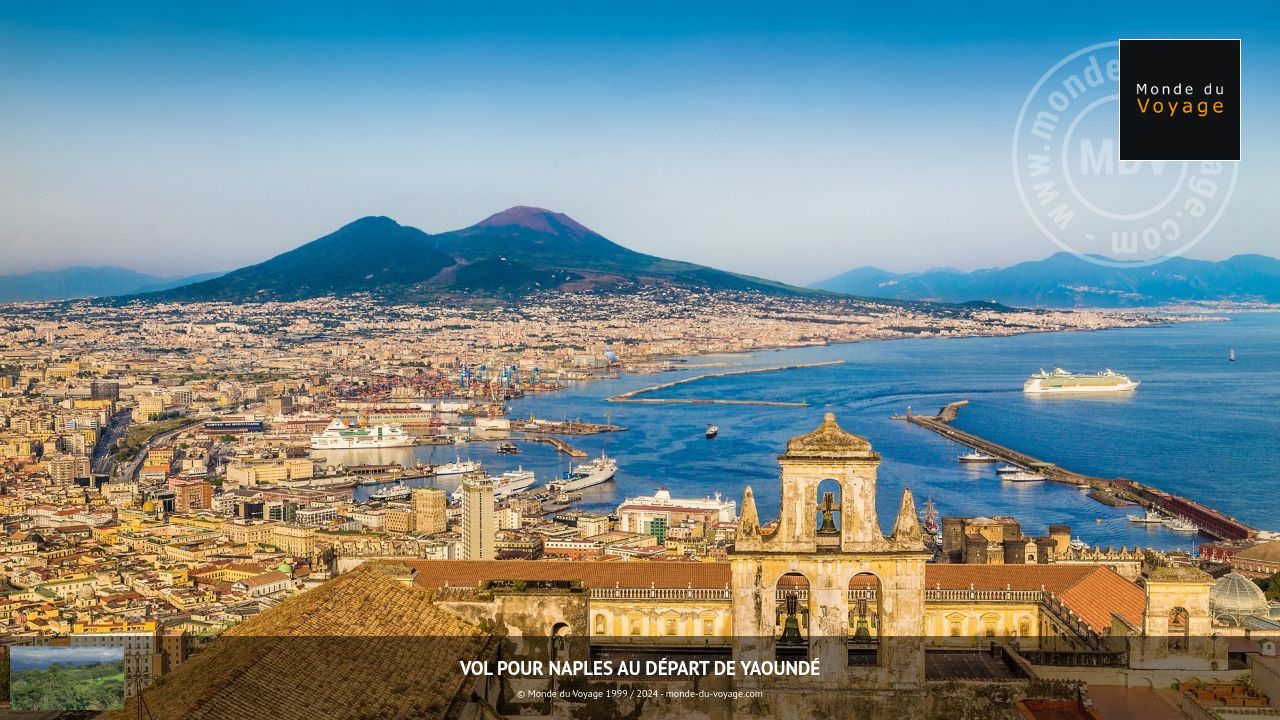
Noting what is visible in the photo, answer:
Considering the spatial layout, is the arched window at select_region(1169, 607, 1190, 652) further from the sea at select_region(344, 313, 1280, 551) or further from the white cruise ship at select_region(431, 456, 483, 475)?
the white cruise ship at select_region(431, 456, 483, 475)

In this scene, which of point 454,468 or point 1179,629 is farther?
point 454,468

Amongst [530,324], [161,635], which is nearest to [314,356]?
[530,324]

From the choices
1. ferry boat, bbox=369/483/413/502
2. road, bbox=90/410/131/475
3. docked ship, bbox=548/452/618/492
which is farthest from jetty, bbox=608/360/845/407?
road, bbox=90/410/131/475

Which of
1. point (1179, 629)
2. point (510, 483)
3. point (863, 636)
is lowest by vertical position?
point (510, 483)

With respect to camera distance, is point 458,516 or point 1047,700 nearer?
point 1047,700

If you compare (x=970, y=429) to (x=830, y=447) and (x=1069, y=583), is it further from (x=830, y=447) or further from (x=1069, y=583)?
(x=830, y=447)

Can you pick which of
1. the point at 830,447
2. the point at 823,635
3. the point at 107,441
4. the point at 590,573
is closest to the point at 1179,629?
the point at 823,635

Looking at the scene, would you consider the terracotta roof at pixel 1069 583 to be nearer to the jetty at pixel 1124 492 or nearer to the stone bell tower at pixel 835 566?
the stone bell tower at pixel 835 566

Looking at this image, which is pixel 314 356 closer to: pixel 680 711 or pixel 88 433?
pixel 88 433
